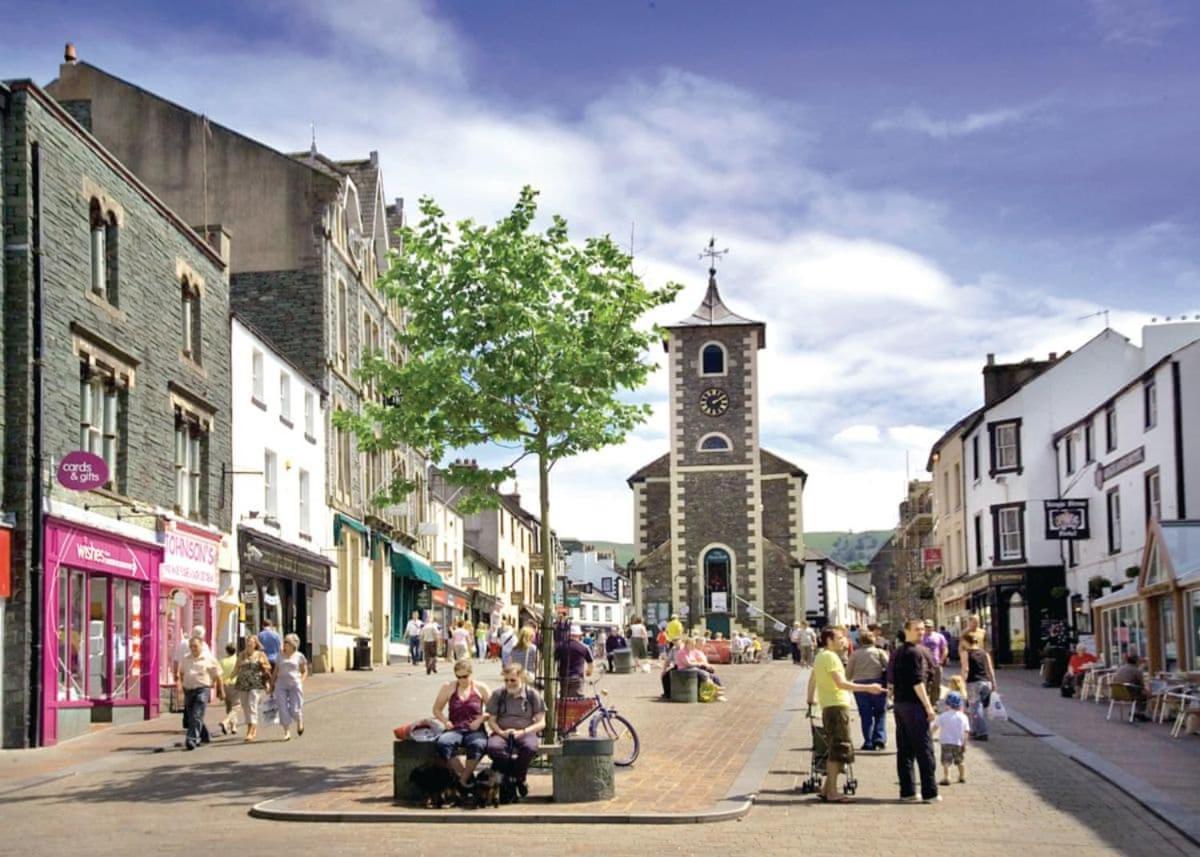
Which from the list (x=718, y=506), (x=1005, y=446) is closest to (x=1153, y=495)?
(x=1005, y=446)

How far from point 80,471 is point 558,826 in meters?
10.5

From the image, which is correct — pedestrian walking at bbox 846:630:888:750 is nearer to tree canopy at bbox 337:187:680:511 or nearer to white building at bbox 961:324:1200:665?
tree canopy at bbox 337:187:680:511

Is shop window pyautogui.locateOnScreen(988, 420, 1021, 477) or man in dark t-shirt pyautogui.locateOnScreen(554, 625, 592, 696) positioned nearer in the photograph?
man in dark t-shirt pyautogui.locateOnScreen(554, 625, 592, 696)

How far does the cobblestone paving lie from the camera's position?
446 inches

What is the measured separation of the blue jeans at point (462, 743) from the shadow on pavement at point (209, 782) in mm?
1777

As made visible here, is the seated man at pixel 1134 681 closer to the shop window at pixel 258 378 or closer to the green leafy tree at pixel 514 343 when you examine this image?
the green leafy tree at pixel 514 343

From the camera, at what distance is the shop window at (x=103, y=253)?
899 inches

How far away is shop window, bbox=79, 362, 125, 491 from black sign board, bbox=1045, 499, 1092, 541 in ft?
88.9

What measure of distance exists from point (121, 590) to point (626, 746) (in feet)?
33.2

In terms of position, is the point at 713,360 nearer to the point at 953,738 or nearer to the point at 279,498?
the point at 279,498

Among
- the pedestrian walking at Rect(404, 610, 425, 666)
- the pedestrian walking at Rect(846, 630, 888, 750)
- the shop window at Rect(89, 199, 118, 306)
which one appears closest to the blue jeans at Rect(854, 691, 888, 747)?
the pedestrian walking at Rect(846, 630, 888, 750)

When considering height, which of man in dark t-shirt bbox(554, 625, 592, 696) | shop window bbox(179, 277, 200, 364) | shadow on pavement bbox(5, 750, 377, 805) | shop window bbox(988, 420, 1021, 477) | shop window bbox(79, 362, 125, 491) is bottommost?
shadow on pavement bbox(5, 750, 377, 805)

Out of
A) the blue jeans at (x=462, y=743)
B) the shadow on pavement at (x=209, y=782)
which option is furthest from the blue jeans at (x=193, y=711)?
the blue jeans at (x=462, y=743)

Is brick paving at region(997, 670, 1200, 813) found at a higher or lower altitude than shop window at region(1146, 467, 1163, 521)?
lower
